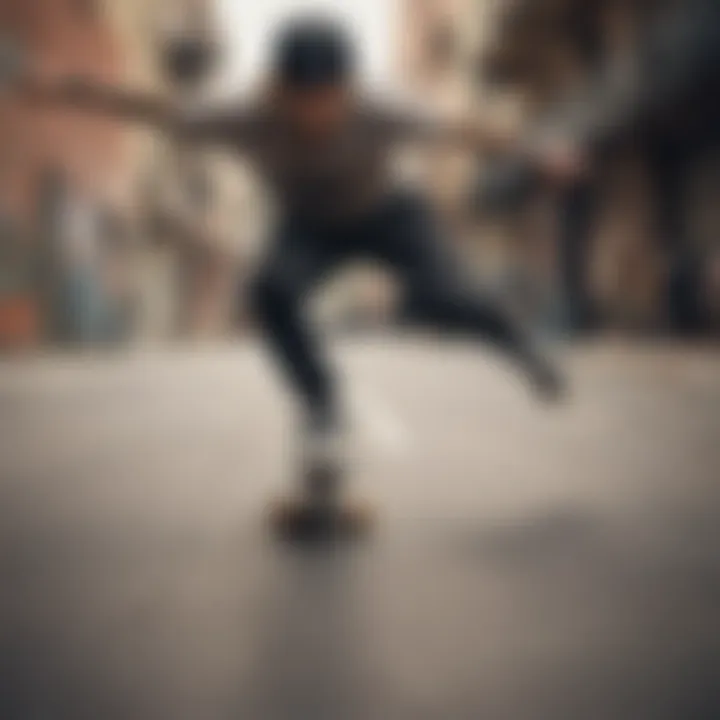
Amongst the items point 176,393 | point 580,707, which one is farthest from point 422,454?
point 580,707

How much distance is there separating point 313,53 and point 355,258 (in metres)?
0.19

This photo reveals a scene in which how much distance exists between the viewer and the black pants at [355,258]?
30.2 inches

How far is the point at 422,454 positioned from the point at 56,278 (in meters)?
0.45

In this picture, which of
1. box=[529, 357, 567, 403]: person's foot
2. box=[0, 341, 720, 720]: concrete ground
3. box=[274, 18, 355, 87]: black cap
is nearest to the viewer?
box=[0, 341, 720, 720]: concrete ground

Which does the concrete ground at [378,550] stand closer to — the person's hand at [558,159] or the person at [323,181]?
the person at [323,181]

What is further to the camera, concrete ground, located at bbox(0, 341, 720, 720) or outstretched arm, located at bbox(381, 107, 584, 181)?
outstretched arm, located at bbox(381, 107, 584, 181)

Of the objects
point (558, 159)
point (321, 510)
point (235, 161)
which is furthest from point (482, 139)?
point (321, 510)

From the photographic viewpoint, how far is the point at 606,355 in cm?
106

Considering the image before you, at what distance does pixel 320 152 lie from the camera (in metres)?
0.76

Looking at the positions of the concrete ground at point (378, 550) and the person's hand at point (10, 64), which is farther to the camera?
the person's hand at point (10, 64)

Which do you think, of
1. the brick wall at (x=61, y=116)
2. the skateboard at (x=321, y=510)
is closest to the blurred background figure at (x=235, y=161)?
the brick wall at (x=61, y=116)

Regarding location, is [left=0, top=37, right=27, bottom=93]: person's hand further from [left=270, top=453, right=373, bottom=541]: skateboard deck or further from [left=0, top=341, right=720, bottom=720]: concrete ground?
[left=270, top=453, right=373, bottom=541]: skateboard deck

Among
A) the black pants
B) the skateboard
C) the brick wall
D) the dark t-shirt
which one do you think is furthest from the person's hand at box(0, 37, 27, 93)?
the skateboard

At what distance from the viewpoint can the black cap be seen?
2.31ft
